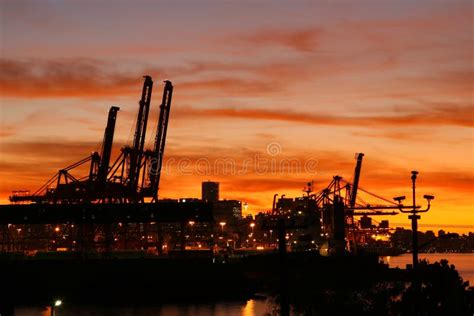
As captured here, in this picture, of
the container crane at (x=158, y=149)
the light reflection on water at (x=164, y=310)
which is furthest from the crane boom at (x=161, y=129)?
the light reflection on water at (x=164, y=310)

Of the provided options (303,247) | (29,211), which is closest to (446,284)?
(29,211)

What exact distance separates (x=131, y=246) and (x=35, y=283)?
47988mm

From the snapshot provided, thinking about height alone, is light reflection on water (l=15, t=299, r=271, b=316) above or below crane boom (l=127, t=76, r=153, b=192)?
below

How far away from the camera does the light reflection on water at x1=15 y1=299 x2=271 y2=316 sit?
Answer: 88.1 metres

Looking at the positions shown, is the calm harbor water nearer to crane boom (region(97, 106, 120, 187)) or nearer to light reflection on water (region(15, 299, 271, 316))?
light reflection on water (region(15, 299, 271, 316))

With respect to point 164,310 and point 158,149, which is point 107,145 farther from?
point 164,310

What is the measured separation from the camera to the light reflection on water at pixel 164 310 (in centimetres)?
8806

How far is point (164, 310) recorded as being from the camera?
91438 mm

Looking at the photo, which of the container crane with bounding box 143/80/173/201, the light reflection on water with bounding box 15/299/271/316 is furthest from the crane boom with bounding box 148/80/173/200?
the light reflection on water with bounding box 15/299/271/316

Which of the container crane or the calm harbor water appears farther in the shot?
the container crane

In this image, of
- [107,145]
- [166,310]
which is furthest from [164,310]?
[107,145]

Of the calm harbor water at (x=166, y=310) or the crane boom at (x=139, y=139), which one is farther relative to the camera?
the crane boom at (x=139, y=139)

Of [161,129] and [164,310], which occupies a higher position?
[161,129]

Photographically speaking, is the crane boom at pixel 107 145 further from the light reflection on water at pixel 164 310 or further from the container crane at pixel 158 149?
the light reflection on water at pixel 164 310
